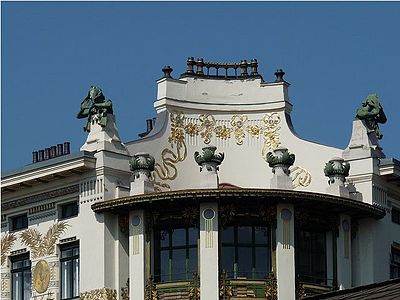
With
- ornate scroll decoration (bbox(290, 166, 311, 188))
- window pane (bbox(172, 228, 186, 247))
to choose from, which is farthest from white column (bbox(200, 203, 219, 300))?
ornate scroll decoration (bbox(290, 166, 311, 188))

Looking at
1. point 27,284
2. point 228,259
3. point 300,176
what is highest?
point 300,176

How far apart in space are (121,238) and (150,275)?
207 cm

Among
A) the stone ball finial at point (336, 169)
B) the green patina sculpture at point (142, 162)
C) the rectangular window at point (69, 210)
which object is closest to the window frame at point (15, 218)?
the rectangular window at point (69, 210)

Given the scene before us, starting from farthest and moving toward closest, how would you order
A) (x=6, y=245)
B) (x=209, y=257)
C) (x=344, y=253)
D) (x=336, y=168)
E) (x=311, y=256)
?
(x=6, y=245), (x=344, y=253), (x=336, y=168), (x=311, y=256), (x=209, y=257)

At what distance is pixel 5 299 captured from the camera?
76375 millimetres

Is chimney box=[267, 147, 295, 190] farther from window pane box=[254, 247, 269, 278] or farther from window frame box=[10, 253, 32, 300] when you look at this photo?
window frame box=[10, 253, 32, 300]

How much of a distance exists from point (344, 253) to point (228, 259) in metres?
4.98

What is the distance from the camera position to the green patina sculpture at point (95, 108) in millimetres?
73500

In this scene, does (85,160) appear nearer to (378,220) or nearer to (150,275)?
(150,275)

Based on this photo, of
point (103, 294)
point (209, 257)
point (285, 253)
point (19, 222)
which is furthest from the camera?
point (19, 222)

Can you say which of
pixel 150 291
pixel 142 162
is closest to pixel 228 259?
pixel 150 291

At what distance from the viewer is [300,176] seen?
75.8 metres

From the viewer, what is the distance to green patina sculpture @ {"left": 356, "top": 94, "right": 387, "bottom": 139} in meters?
75.4

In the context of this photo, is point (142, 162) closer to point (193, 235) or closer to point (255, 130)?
point (193, 235)
